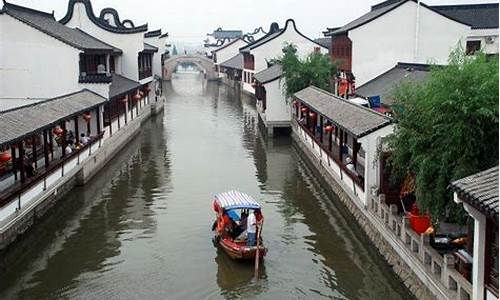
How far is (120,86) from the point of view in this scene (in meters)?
39.9

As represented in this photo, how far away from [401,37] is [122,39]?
21597 mm

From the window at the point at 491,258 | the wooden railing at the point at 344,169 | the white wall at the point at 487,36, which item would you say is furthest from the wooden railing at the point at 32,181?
the white wall at the point at 487,36

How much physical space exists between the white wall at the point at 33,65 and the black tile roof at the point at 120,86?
272 cm

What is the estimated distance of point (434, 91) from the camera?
1388cm

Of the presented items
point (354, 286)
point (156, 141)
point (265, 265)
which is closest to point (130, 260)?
point (265, 265)

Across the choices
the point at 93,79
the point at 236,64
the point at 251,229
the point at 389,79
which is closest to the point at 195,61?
the point at 236,64

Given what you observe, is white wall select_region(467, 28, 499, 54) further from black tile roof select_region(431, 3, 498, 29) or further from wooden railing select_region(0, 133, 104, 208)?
wooden railing select_region(0, 133, 104, 208)

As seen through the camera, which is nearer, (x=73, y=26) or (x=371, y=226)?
(x=371, y=226)

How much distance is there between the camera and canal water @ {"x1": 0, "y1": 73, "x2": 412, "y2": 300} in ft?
51.8

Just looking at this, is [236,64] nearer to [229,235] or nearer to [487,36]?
[487,36]

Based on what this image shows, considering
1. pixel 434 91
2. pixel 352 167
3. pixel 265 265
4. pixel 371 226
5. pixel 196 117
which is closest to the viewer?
pixel 434 91

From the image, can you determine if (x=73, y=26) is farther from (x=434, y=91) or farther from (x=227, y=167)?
(x=434, y=91)

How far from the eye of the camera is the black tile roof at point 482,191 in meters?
9.59

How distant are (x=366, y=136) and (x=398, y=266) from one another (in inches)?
184
